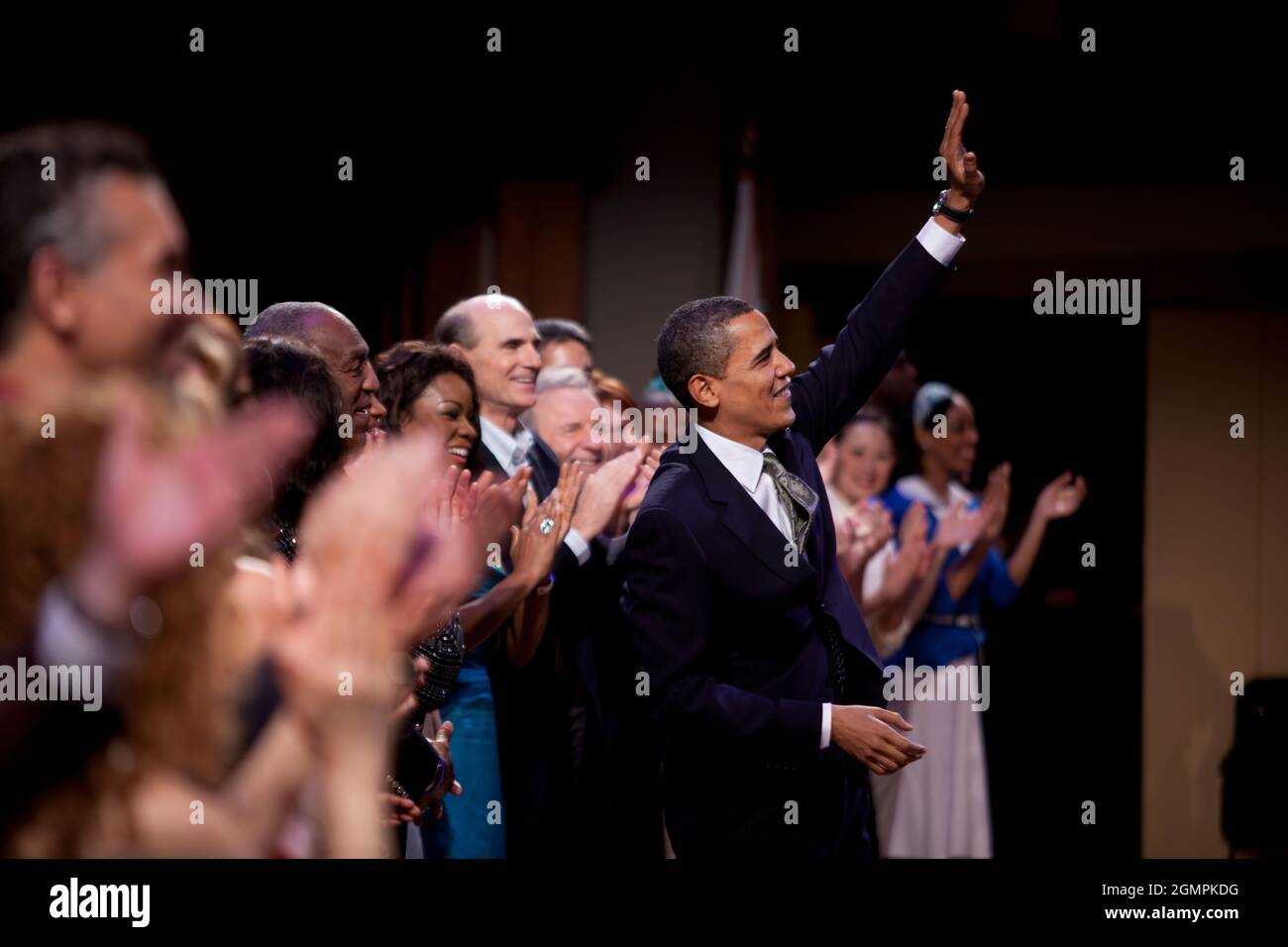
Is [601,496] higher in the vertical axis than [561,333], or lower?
lower

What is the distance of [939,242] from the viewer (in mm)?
2525

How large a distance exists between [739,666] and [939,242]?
817 mm

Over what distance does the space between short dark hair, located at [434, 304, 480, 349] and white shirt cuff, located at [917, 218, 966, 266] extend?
45.0 inches

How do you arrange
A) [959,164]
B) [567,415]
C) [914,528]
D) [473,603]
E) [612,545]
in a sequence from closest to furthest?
[959,164], [473,603], [612,545], [567,415], [914,528]

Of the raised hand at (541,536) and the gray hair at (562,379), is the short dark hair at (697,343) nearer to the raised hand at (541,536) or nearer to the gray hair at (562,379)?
the raised hand at (541,536)

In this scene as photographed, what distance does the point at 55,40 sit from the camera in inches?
123

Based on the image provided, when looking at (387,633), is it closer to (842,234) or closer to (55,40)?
(55,40)

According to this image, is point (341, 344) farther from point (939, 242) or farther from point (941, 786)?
point (941, 786)

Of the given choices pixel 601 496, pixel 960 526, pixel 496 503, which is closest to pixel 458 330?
pixel 601 496

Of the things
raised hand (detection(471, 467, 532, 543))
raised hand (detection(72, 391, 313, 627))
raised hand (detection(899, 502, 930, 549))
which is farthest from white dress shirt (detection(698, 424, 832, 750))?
raised hand (detection(899, 502, 930, 549))

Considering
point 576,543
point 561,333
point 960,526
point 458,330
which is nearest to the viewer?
point 576,543

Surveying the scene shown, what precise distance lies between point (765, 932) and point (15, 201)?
1.40m

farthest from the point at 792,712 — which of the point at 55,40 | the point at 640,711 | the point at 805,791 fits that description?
the point at 55,40

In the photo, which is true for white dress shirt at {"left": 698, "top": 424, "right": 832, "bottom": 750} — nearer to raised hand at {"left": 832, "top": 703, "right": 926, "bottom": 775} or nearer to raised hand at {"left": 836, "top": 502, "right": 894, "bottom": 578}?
raised hand at {"left": 832, "top": 703, "right": 926, "bottom": 775}
